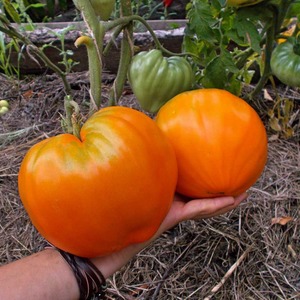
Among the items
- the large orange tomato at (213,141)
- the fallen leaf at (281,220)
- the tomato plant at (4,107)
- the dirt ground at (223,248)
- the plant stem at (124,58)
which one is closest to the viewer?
the large orange tomato at (213,141)

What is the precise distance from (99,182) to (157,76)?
1.10 feet

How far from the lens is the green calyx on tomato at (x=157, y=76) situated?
937mm

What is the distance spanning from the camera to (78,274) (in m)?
0.87

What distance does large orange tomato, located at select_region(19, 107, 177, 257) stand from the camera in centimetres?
67

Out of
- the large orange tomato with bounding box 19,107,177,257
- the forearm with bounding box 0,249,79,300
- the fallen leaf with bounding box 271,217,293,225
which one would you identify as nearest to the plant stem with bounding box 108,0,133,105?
the large orange tomato with bounding box 19,107,177,257

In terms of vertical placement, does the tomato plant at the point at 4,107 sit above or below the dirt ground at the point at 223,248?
above

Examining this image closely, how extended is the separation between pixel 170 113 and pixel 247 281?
71 cm

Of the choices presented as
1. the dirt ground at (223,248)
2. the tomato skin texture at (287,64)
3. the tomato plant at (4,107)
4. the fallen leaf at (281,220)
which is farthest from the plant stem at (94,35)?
the tomato plant at (4,107)

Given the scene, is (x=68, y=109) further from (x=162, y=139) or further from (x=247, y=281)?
(x=247, y=281)

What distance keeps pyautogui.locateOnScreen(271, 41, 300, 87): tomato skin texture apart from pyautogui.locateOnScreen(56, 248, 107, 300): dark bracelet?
0.56 m

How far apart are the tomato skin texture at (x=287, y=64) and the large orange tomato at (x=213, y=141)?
237mm

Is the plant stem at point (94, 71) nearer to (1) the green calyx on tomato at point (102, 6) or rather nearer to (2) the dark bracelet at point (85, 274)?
(1) the green calyx on tomato at point (102, 6)

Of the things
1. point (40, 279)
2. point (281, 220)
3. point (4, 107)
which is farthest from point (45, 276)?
point (4, 107)

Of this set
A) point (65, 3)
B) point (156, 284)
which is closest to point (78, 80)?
point (156, 284)
